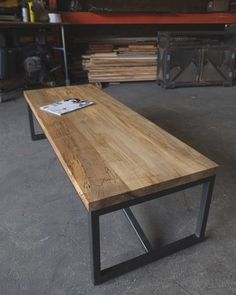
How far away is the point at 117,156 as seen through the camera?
110 centimetres

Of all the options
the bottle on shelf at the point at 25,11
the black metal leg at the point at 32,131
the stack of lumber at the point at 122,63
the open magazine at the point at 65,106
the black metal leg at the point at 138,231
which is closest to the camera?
the black metal leg at the point at 138,231

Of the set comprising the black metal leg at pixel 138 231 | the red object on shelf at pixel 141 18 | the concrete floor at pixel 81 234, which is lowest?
the concrete floor at pixel 81 234

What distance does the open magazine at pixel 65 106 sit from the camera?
5.20 ft

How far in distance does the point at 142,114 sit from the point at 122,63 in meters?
1.39

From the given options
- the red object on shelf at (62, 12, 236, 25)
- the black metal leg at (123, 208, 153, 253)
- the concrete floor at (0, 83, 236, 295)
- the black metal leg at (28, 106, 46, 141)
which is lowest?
the concrete floor at (0, 83, 236, 295)

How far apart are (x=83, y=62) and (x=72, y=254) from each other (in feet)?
10.4

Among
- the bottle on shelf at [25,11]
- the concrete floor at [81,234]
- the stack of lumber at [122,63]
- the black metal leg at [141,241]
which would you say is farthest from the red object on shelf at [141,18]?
the black metal leg at [141,241]

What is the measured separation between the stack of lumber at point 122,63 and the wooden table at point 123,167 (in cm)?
248

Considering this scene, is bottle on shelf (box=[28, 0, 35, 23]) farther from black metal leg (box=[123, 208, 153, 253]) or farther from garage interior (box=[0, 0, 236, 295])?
black metal leg (box=[123, 208, 153, 253])

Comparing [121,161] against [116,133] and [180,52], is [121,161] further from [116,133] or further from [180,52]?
[180,52]

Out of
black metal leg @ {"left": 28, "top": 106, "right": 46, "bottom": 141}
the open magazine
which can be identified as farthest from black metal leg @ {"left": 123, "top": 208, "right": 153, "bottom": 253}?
black metal leg @ {"left": 28, "top": 106, "right": 46, "bottom": 141}

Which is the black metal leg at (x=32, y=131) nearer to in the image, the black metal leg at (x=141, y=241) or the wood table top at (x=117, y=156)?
the wood table top at (x=117, y=156)

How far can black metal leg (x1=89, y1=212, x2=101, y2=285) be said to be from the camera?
0.91 meters

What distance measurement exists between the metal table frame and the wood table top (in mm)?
31
